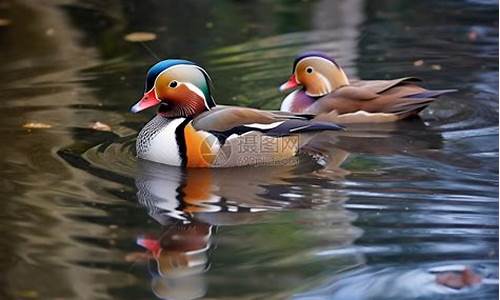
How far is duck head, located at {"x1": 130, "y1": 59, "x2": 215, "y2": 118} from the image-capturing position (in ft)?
21.2

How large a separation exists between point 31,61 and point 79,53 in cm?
51

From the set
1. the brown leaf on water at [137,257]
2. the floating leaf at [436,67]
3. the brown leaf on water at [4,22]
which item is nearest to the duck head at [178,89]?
the brown leaf on water at [137,257]

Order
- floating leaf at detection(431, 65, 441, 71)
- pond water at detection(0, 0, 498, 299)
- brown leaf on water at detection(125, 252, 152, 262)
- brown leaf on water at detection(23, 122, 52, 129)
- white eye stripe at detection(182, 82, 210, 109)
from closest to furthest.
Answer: pond water at detection(0, 0, 498, 299) < brown leaf on water at detection(125, 252, 152, 262) < white eye stripe at detection(182, 82, 210, 109) < brown leaf on water at detection(23, 122, 52, 129) < floating leaf at detection(431, 65, 441, 71)

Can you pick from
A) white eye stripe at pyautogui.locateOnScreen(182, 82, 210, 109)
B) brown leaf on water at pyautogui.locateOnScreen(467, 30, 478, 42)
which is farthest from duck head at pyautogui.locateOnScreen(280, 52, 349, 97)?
brown leaf on water at pyautogui.locateOnScreen(467, 30, 478, 42)

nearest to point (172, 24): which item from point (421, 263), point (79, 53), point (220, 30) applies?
point (220, 30)

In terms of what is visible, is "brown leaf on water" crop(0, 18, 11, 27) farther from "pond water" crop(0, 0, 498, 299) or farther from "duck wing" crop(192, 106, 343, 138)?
"duck wing" crop(192, 106, 343, 138)

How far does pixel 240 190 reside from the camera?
6.02m

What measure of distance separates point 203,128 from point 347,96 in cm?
141

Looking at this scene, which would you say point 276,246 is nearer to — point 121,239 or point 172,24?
Answer: point 121,239

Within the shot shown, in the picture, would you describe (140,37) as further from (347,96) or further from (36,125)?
(347,96)

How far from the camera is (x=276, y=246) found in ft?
16.9

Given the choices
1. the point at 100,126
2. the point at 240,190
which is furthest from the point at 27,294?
the point at 100,126

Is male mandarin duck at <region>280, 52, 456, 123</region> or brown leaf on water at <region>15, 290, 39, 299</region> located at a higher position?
male mandarin duck at <region>280, 52, 456, 123</region>

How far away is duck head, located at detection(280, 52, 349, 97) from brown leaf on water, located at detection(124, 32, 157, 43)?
2868 mm
